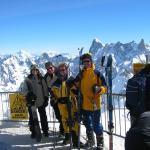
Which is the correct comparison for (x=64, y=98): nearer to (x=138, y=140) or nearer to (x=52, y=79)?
(x=52, y=79)

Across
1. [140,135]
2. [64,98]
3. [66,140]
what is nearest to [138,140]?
[140,135]

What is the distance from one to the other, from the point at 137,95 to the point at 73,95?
2.61m

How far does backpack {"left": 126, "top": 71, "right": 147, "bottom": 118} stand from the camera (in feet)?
20.6

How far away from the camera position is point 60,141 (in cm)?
961

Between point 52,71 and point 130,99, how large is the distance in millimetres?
3788

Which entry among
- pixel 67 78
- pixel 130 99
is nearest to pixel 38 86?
pixel 67 78

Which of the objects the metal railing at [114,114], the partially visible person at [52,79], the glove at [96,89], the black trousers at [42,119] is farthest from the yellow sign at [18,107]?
the glove at [96,89]

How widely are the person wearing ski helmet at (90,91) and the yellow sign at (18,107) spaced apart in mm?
4367

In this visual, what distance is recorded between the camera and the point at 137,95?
20.6 feet

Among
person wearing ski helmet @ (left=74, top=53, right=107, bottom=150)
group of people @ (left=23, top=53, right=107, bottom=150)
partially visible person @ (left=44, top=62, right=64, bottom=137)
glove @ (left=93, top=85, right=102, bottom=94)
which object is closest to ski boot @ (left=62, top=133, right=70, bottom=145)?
group of people @ (left=23, top=53, right=107, bottom=150)

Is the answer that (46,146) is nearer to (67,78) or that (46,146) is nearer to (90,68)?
(67,78)

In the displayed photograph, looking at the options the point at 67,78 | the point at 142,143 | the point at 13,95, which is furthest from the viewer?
the point at 13,95

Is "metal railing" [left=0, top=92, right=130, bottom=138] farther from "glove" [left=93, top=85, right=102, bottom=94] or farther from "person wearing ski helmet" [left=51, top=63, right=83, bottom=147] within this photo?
"glove" [left=93, top=85, right=102, bottom=94]

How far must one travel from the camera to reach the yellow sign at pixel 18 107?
40.8 feet
